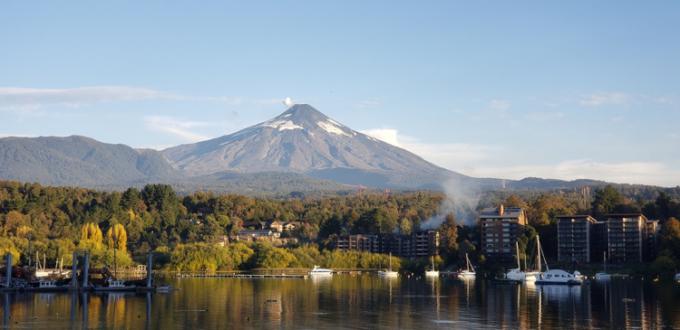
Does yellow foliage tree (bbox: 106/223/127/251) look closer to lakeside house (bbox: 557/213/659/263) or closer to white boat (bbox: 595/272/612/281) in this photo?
lakeside house (bbox: 557/213/659/263)

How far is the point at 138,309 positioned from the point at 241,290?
55.6 feet

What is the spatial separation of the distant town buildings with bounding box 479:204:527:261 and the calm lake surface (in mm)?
25894

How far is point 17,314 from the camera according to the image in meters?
48.8

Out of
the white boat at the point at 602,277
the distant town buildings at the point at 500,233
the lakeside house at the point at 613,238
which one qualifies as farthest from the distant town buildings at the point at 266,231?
the white boat at the point at 602,277

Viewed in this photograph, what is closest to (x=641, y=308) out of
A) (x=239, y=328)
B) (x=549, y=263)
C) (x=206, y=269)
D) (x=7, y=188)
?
(x=239, y=328)

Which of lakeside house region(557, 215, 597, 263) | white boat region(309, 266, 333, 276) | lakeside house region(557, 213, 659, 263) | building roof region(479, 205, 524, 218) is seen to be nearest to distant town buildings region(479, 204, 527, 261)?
building roof region(479, 205, 524, 218)

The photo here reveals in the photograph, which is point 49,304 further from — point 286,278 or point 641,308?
point 286,278

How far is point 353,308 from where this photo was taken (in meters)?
53.2

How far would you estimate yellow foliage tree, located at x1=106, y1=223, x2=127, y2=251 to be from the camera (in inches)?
4053

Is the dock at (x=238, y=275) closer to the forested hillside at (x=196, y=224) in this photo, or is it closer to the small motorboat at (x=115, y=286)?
the forested hillside at (x=196, y=224)

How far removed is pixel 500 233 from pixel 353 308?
5017 cm

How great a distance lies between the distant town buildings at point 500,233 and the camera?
9994 cm

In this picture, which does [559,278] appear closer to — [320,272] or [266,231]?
[320,272]

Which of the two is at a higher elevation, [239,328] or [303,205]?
[303,205]
